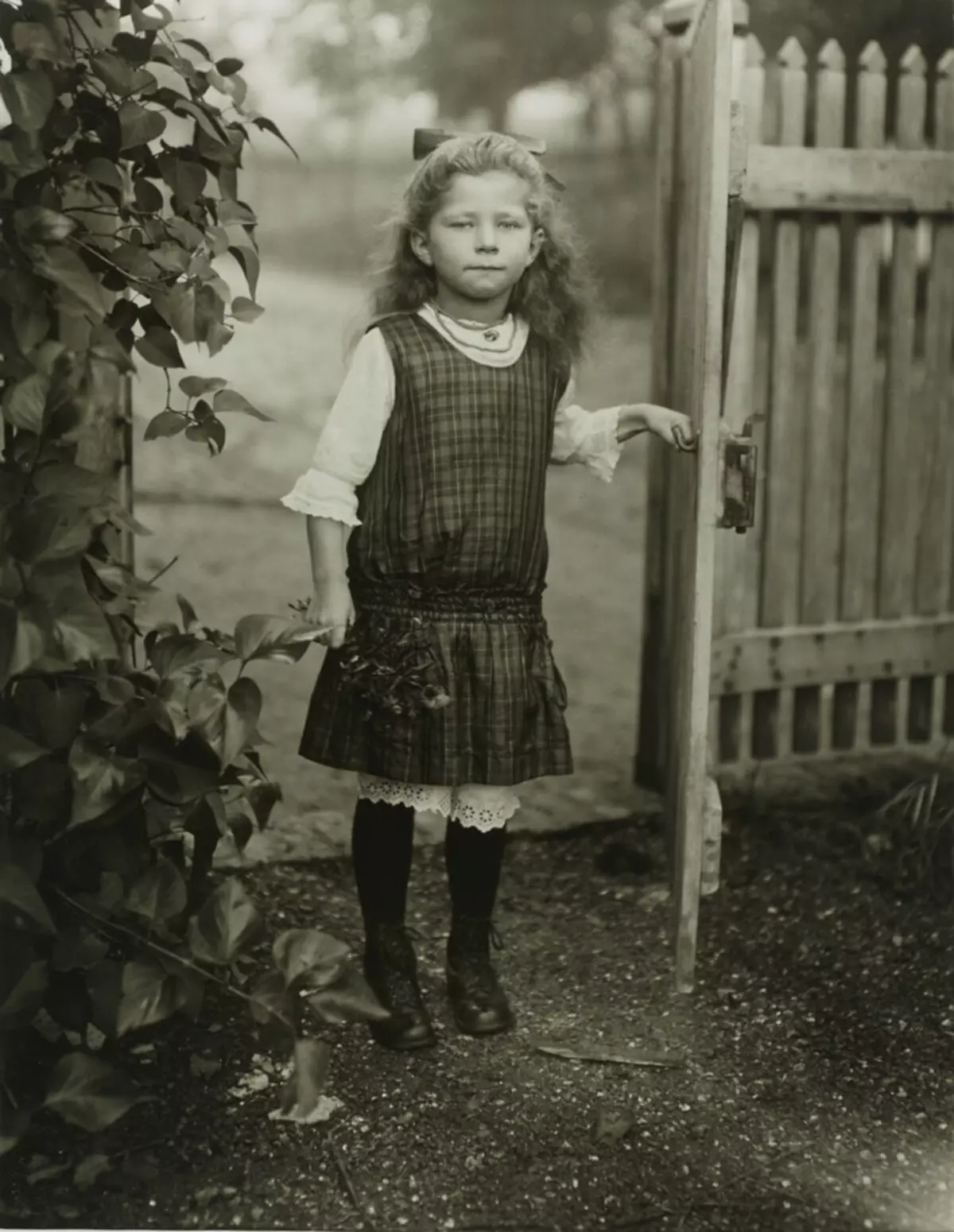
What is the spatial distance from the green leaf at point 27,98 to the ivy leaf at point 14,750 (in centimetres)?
83

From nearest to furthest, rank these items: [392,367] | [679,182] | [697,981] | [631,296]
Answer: [392,367] < [697,981] < [679,182] < [631,296]

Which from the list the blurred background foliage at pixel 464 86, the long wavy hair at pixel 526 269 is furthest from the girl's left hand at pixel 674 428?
the blurred background foliage at pixel 464 86

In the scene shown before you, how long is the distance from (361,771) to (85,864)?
0.64m

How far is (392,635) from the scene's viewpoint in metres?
2.82

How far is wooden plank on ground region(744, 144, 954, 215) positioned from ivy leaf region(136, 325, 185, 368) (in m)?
2.01

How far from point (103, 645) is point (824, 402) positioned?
2660 millimetres

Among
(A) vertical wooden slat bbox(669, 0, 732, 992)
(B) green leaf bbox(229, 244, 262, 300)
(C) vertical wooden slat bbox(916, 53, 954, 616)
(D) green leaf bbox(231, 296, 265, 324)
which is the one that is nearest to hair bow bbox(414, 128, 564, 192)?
(A) vertical wooden slat bbox(669, 0, 732, 992)

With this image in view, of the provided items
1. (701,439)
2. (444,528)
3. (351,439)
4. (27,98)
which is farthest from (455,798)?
(27,98)

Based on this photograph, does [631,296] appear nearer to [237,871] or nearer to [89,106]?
[237,871]

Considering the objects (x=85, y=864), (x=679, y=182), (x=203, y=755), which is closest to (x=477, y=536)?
(x=203, y=755)

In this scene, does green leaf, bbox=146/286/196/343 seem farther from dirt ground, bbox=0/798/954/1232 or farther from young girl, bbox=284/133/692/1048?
dirt ground, bbox=0/798/954/1232

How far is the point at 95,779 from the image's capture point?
7.19ft

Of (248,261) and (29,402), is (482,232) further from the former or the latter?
(29,402)

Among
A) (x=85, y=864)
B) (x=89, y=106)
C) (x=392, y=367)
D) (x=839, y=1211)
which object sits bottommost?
(x=839, y=1211)
